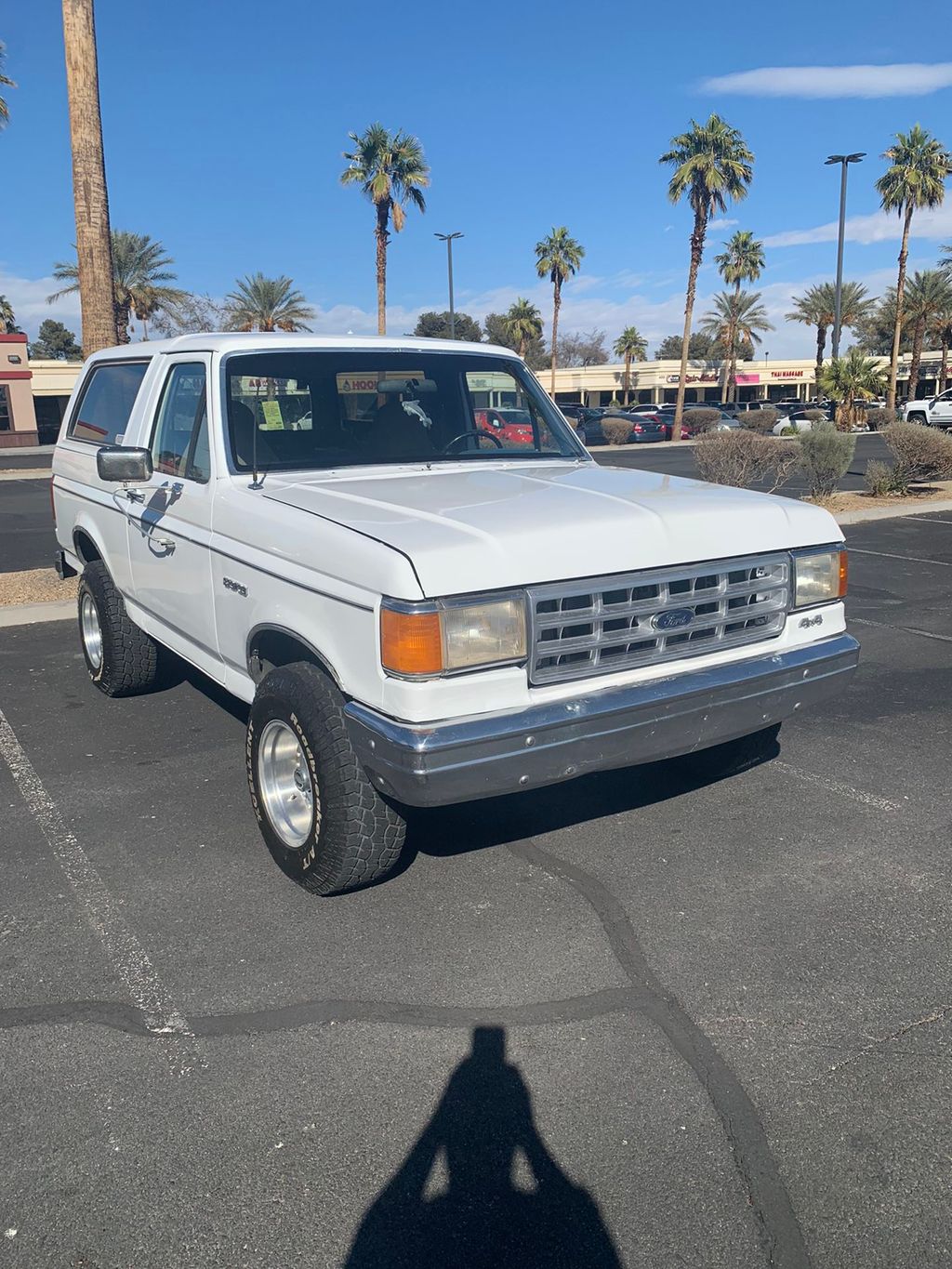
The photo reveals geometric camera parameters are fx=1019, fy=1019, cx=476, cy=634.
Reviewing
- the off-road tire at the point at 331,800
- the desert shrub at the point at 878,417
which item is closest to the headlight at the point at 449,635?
the off-road tire at the point at 331,800

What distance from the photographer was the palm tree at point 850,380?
26.6 m

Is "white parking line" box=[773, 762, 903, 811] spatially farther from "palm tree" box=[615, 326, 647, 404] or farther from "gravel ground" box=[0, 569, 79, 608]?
"palm tree" box=[615, 326, 647, 404]

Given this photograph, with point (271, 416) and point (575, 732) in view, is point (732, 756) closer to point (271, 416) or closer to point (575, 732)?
point (575, 732)

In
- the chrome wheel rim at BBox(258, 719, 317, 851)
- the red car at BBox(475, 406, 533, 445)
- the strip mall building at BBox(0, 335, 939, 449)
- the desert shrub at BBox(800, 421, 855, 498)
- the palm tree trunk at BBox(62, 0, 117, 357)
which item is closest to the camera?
the chrome wheel rim at BBox(258, 719, 317, 851)

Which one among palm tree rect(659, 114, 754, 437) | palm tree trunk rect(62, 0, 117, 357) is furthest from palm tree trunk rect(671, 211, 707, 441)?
palm tree trunk rect(62, 0, 117, 357)

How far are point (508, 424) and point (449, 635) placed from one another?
2.35 m

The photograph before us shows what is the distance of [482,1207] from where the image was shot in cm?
235

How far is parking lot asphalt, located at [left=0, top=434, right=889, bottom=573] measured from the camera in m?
12.4

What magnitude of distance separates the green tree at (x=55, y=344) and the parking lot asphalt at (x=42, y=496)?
69578mm

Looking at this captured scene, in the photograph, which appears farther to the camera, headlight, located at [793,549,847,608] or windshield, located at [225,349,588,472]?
windshield, located at [225,349,588,472]

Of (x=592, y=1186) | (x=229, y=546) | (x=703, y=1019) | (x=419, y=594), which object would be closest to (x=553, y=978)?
(x=703, y=1019)

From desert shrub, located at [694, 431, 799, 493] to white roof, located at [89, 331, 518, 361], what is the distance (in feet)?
30.3

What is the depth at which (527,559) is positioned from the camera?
128 inches

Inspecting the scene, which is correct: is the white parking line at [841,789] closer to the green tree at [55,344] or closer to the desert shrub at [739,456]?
the desert shrub at [739,456]
